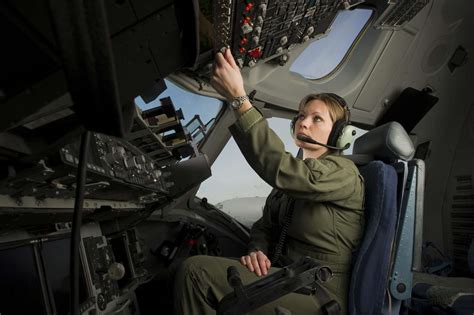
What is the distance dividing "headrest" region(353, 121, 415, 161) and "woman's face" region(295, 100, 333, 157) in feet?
0.77

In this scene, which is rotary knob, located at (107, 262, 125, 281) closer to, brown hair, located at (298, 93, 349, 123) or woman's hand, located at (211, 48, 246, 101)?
woman's hand, located at (211, 48, 246, 101)

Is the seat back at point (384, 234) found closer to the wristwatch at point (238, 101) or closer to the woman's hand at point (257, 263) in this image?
the woman's hand at point (257, 263)

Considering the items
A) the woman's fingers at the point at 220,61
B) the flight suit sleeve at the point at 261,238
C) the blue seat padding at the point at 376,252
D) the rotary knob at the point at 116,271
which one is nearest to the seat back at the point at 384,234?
the blue seat padding at the point at 376,252

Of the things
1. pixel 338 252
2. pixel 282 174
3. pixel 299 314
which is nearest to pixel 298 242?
pixel 338 252

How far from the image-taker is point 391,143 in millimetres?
1445

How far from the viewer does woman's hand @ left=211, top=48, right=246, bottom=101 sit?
1065 mm

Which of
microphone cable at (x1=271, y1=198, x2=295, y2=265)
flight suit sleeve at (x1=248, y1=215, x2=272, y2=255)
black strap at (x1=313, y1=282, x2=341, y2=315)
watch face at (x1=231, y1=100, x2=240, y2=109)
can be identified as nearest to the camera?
black strap at (x1=313, y1=282, x2=341, y2=315)

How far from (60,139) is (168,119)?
0.88 m

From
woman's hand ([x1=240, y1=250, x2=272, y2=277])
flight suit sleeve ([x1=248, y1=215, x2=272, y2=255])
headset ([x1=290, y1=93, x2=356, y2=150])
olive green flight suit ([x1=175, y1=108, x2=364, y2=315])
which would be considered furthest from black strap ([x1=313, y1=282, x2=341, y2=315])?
headset ([x1=290, y1=93, x2=356, y2=150])

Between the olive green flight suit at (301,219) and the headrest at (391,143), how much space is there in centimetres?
21

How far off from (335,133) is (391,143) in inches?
9.6

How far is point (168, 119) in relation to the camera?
5.02 feet

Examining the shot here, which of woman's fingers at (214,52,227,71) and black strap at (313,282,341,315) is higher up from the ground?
woman's fingers at (214,52,227,71)

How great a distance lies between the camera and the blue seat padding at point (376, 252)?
1.20 m
